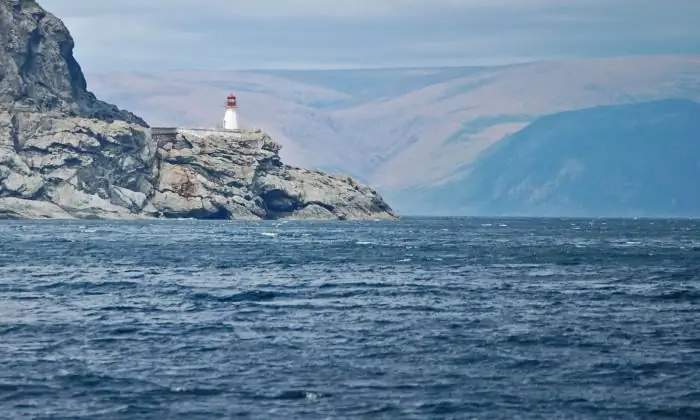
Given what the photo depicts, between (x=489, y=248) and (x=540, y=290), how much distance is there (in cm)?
5459

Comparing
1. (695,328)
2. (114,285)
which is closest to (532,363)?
(695,328)

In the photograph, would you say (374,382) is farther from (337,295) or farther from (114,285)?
(114,285)

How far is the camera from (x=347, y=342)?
46344 mm

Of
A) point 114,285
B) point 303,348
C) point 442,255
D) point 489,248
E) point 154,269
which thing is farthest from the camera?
point 489,248

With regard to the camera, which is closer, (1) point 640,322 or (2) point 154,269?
(1) point 640,322

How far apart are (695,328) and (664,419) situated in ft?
56.5

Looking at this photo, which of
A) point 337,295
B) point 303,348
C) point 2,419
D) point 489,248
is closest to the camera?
point 2,419

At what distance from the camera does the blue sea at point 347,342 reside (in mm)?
35625

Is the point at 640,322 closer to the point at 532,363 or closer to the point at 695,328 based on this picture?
the point at 695,328

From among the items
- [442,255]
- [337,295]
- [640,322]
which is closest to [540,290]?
[337,295]

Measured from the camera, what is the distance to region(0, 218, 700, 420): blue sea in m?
35.6

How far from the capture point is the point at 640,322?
52750mm

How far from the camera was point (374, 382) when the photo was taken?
38.3 meters

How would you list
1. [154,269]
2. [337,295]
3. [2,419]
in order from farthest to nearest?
[154,269] → [337,295] → [2,419]
